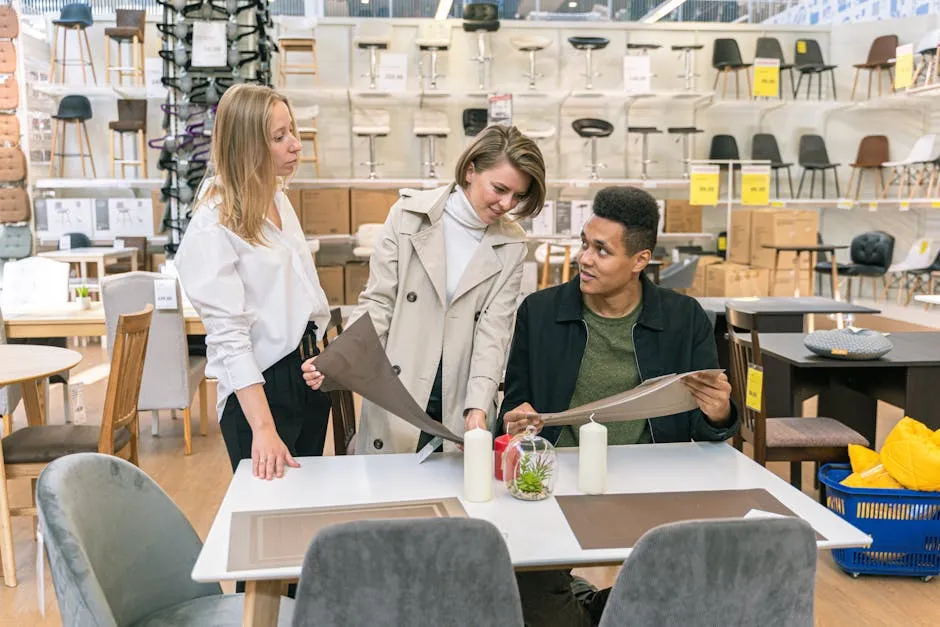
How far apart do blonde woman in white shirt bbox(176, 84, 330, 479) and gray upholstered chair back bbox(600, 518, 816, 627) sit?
87 centimetres

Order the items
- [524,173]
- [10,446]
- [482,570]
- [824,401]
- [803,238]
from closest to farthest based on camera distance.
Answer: [482,570], [524,173], [10,446], [824,401], [803,238]

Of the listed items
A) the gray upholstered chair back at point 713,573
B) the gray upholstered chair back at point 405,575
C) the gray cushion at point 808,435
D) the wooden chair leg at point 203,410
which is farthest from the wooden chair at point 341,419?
the wooden chair leg at point 203,410

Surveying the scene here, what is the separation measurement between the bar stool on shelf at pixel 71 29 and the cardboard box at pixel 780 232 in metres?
7.22

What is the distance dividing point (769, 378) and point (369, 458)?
2322 mm

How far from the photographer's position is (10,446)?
2.96 meters

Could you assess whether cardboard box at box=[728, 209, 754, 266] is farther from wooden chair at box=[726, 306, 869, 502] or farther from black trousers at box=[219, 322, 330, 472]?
black trousers at box=[219, 322, 330, 472]

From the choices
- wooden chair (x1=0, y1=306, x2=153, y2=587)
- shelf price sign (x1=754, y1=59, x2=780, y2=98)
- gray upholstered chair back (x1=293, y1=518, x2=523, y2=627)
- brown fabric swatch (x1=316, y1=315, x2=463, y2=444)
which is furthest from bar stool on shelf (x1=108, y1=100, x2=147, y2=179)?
gray upholstered chair back (x1=293, y1=518, x2=523, y2=627)

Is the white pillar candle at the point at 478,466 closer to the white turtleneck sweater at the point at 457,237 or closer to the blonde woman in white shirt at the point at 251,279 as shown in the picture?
the blonde woman in white shirt at the point at 251,279

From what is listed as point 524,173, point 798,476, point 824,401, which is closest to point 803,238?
point 824,401

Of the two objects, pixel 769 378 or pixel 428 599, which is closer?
pixel 428 599

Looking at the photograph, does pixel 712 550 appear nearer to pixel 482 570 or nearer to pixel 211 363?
pixel 482 570

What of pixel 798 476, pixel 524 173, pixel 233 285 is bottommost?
pixel 798 476

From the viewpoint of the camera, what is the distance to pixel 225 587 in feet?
9.67

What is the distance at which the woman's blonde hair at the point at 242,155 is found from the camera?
187cm
